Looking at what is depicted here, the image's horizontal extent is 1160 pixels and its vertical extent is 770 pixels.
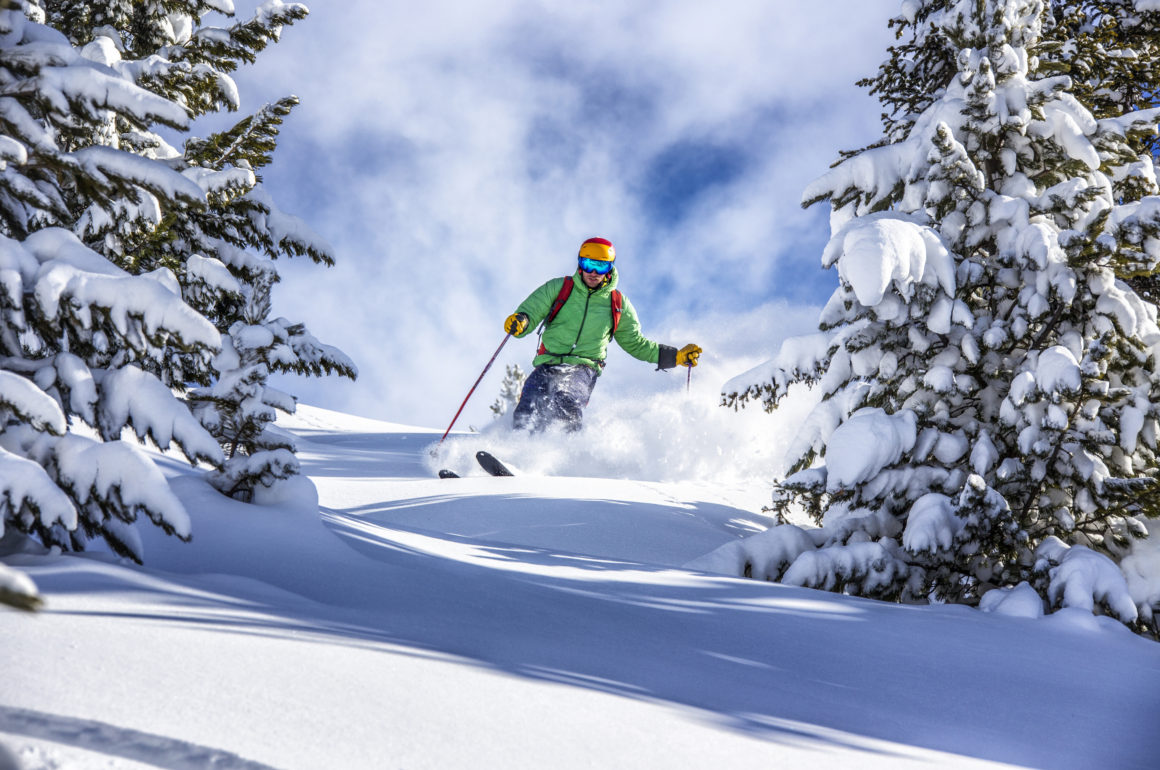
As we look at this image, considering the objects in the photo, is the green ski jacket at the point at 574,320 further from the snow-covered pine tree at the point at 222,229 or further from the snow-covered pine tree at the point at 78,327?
the snow-covered pine tree at the point at 78,327

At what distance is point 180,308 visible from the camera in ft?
7.79

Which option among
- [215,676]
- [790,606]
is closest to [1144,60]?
[790,606]

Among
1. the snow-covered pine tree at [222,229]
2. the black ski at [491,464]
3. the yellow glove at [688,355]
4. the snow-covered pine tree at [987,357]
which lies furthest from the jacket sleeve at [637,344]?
the snow-covered pine tree at [987,357]

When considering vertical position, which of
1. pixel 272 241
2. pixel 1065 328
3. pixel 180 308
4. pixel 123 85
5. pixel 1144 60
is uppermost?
pixel 1144 60

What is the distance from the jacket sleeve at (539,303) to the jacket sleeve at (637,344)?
43.7 inches

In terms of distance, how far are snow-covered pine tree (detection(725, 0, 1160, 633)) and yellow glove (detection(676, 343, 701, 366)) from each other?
17.4 ft

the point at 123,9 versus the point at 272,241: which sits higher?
the point at 123,9

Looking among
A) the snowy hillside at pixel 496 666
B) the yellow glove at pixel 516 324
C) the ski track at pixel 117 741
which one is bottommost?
the ski track at pixel 117 741

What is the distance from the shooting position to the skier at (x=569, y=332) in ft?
33.8

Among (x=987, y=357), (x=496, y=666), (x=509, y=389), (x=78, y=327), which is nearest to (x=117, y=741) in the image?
(x=496, y=666)

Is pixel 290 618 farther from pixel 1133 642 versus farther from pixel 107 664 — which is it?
pixel 1133 642

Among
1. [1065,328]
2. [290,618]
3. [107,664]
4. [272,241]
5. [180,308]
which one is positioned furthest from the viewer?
[272,241]

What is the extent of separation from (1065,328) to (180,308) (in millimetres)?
5389

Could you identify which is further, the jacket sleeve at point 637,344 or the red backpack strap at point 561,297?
the jacket sleeve at point 637,344
